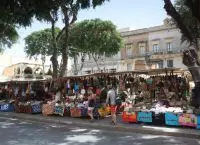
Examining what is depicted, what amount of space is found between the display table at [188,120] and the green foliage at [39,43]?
134 feet

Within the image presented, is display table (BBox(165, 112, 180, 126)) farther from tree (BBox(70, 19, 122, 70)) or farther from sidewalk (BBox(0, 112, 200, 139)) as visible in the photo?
tree (BBox(70, 19, 122, 70))

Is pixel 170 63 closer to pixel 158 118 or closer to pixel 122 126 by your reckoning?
pixel 158 118

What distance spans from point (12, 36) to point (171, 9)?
57.3 ft

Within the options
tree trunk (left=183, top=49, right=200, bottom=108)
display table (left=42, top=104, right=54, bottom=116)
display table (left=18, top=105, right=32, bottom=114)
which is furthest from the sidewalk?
display table (left=18, top=105, right=32, bottom=114)

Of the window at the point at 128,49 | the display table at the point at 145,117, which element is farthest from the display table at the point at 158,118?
the window at the point at 128,49

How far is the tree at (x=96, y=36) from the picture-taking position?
45.4 meters

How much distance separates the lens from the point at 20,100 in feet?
79.8

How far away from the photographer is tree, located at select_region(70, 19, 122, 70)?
45.4 metres

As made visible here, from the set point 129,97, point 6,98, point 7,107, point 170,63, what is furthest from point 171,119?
point 170,63

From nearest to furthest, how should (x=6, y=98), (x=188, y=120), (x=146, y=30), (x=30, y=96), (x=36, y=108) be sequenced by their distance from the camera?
(x=188, y=120), (x=36, y=108), (x=30, y=96), (x=6, y=98), (x=146, y=30)

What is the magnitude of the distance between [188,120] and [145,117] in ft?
6.59

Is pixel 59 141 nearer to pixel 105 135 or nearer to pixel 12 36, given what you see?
pixel 105 135

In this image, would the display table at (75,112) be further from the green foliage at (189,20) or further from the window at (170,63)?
the window at (170,63)

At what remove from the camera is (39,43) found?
5362 cm
